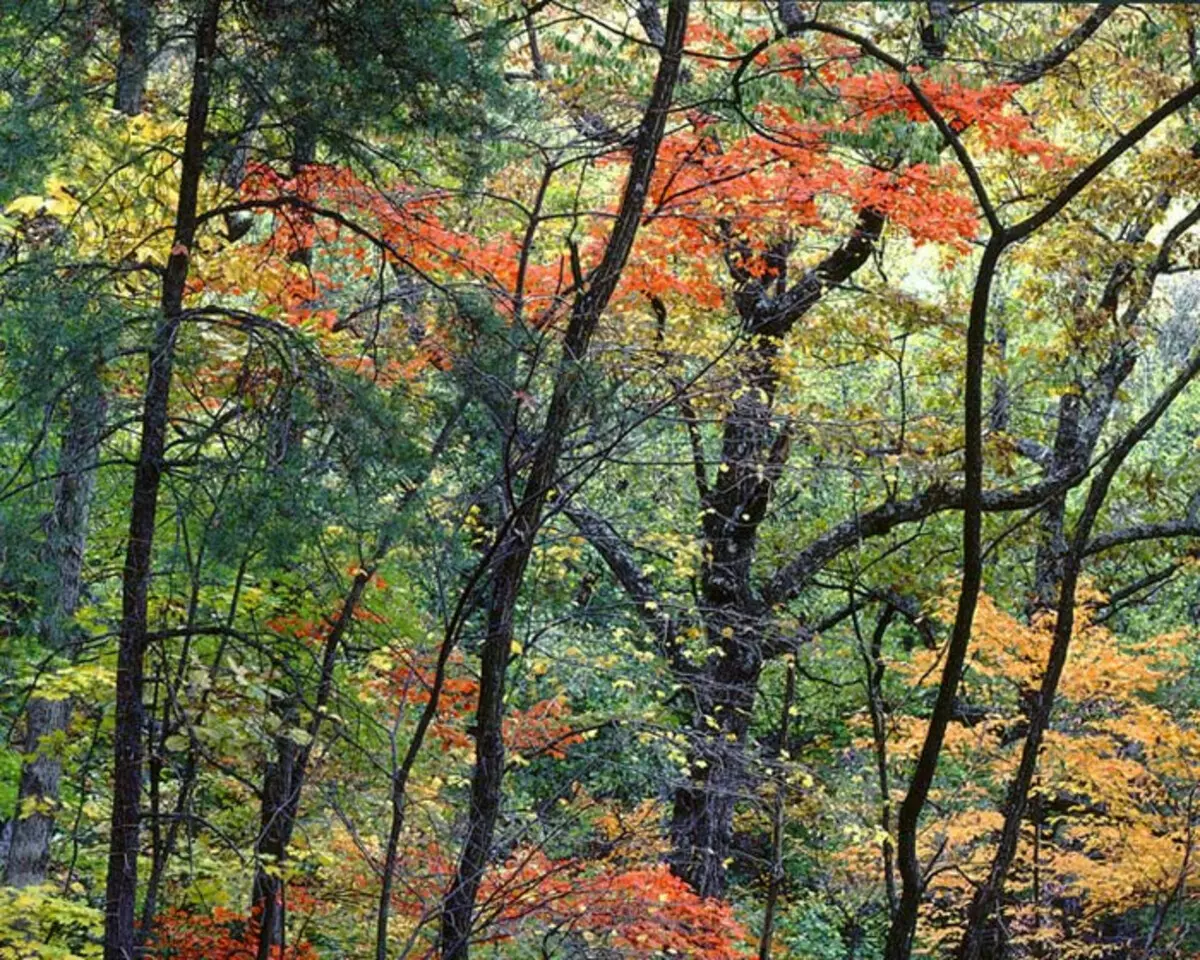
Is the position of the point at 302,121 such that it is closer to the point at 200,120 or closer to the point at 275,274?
the point at 200,120

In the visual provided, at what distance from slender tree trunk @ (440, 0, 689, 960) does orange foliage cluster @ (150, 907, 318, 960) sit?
2336 mm

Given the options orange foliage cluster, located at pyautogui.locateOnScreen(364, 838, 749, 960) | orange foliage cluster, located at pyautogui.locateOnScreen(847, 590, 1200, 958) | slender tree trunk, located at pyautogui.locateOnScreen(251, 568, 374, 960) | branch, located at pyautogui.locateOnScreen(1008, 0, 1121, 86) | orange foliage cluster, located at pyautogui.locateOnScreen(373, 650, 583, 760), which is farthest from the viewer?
orange foliage cluster, located at pyautogui.locateOnScreen(847, 590, 1200, 958)

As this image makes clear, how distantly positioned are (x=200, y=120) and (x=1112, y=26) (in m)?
6.53

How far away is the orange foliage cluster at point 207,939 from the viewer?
7.15 metres

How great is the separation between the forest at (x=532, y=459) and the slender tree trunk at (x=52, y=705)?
1.4 inches

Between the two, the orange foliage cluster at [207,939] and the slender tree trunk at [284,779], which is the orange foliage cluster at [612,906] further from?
the orange foliage cluster at [207,939]

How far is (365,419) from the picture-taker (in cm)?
462

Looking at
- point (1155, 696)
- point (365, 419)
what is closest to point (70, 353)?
point (365, 419)

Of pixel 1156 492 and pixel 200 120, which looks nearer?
pixel 200 120

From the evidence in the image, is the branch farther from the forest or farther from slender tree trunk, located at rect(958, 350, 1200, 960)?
slender tree trunk, located at rect(958, 350, 1200, 960)

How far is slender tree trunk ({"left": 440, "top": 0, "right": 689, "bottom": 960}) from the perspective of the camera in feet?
16.6

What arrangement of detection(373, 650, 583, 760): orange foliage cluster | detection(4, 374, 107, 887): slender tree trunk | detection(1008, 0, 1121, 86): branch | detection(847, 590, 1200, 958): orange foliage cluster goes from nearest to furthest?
detection(4, 374, 107, 887): slender tree trunk < detection(373, 650, 583, 760): orange foliage cluster < detection(1008, 0, 1121, 86): branch < detection(847, 590, 1200, 958): orange foliage cluster

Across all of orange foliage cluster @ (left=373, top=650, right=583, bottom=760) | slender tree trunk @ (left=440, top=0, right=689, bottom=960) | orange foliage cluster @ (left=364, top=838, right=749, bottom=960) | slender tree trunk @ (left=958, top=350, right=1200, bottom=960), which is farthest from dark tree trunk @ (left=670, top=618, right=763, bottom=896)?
slender tree trunk @ (left=958, top=350, right=1200, bottom=960)

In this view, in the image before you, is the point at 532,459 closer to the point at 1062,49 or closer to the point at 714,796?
the point at 714,796
